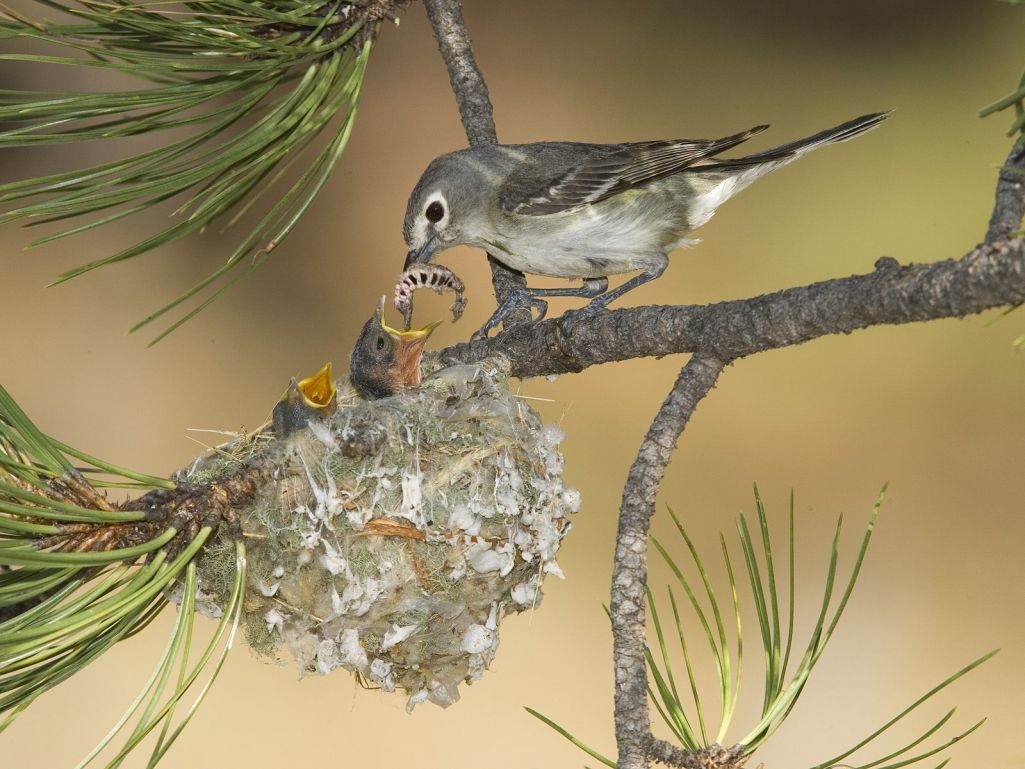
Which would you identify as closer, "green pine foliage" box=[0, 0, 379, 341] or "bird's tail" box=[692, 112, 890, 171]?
"green pine foliage" box=[0, 0, 379, 341]

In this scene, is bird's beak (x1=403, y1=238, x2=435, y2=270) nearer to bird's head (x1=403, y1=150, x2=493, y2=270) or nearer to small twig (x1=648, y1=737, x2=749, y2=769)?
bird's head (x1=403, y1=150, x2=493, y2=270)

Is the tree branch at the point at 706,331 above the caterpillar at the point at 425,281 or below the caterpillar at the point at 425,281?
below

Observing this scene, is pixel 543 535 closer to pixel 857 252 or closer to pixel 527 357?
pixel 527 357

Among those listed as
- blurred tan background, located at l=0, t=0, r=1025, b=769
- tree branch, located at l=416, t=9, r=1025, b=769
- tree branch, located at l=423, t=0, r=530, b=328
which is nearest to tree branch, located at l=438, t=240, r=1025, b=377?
tree branch, located at l=416, t=9, r=1025, b=769

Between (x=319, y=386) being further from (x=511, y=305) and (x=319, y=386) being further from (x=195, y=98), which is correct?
(x=195, y=98)

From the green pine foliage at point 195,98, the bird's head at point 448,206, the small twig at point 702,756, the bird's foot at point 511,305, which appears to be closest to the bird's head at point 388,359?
the bird's foot at point 511,305

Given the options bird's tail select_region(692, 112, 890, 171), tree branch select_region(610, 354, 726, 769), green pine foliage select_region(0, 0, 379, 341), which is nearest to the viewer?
tree branch select_region(610, 354, 726, 769)

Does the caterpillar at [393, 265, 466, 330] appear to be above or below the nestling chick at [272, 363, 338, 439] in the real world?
above

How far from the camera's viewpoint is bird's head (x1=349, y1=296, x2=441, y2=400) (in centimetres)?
243

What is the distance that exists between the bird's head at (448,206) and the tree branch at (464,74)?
0.30m

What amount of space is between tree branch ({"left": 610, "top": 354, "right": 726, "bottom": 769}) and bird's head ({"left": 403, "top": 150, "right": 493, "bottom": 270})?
1.34 meters

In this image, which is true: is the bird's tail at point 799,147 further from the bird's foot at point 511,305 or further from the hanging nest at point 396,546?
the hanging nest at point 396,546

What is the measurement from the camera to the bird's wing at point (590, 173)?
2695 millimetres

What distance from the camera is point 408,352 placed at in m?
2.46
